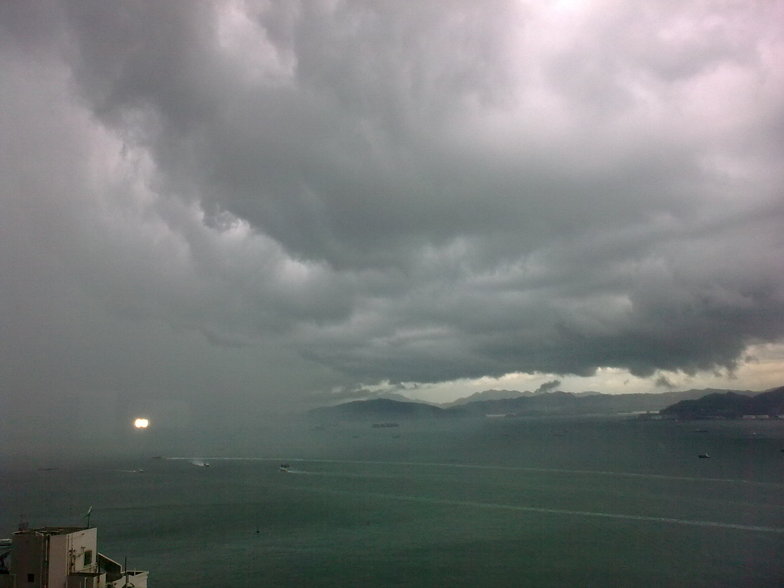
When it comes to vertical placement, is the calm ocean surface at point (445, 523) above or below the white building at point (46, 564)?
below

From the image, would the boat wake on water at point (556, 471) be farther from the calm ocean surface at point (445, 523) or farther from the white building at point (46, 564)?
the white building at point (46, 564)

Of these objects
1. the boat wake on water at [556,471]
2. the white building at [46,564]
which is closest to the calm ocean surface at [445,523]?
the boat wake on water at [556,471]

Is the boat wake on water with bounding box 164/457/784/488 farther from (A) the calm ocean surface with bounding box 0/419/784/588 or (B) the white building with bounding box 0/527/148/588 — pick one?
(B) the white building with bounding box 0/527/148/588

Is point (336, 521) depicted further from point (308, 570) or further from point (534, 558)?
point (534, 558)

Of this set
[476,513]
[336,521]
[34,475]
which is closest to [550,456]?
[476,513]

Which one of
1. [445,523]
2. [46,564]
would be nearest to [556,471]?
[445,523]

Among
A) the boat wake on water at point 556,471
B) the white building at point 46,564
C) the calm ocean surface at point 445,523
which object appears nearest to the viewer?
the white building at point 46,564

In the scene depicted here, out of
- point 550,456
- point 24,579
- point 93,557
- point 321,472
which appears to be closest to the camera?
point 24,579

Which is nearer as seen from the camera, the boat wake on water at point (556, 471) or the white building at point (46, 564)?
the white building at point (46, 564)

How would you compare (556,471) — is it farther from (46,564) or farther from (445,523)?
(46,564)
